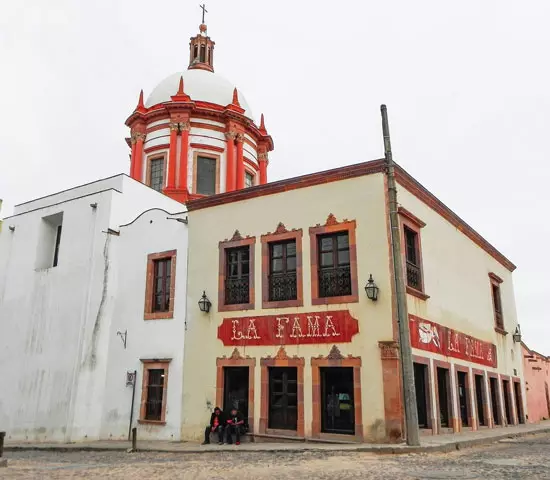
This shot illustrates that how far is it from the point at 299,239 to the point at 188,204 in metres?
4.22

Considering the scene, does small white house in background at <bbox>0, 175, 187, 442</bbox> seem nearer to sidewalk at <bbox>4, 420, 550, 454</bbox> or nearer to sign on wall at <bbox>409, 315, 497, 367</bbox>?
sidewalk at <bbox>4, 420, 550, 454</bbox>

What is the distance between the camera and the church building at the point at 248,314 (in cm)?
1453

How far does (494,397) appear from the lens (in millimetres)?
20891

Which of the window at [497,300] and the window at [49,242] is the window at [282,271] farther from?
the window at [497,300]

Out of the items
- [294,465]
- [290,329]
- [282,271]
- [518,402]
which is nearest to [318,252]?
[282,271]

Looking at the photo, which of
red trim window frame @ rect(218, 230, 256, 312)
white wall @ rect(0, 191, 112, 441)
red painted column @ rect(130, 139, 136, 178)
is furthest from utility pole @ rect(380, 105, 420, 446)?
red painted column @ rect(130, 139, 136, 178)

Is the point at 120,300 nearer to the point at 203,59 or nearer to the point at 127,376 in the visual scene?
the point at 127,376

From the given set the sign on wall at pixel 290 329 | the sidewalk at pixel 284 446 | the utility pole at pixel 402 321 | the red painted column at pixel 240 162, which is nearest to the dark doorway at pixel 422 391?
the sidewalk at pixel 284 446

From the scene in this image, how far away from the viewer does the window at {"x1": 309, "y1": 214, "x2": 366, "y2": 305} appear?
14824mm

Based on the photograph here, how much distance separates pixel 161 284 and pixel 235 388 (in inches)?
166

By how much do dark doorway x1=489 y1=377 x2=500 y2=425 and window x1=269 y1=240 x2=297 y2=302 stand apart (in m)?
9.55

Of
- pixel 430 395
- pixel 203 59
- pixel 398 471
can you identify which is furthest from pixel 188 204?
pixel 203 59

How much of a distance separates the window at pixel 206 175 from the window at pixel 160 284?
7.50m

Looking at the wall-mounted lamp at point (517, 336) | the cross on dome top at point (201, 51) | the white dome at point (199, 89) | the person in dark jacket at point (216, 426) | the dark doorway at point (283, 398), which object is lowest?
the person in dark jacket at point (216, 426)
